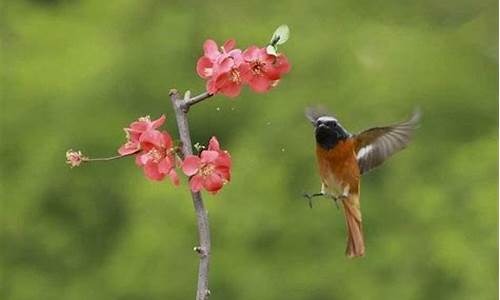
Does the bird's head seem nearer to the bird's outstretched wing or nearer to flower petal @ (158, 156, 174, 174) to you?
the bird's outstretched wing

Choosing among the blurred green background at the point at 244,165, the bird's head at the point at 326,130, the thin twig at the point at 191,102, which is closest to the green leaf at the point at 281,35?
the thin twig at the point at 191,102

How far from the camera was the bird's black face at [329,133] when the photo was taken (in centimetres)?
211

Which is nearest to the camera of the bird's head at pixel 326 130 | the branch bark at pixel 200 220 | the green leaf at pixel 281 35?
the branch bark at pixel 200 220

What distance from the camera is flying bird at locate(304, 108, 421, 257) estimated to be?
85.0 inches

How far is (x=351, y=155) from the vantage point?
221cm

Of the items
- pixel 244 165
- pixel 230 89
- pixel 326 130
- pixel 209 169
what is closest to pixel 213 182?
pixel 209 169

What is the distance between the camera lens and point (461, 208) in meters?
5.54

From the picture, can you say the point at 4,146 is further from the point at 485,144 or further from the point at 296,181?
the point at 485,144

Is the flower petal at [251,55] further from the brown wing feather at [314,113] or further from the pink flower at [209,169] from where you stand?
the brown wing feather at [314,113]

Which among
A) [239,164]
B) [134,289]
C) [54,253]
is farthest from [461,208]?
[54,253]

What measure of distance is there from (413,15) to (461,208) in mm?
1388

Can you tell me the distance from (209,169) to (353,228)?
79cm

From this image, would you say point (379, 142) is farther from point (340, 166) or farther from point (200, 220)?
point (200, 220)

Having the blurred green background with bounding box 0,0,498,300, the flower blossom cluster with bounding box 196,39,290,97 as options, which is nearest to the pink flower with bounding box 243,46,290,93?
the flower blossom cluster with bounding box 196,39,290,97
